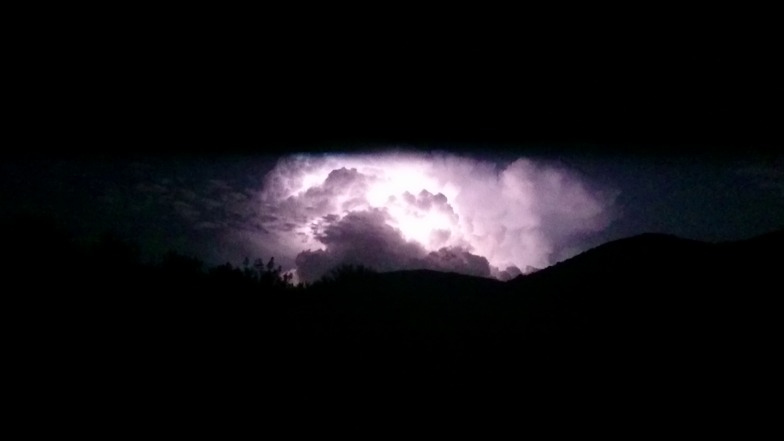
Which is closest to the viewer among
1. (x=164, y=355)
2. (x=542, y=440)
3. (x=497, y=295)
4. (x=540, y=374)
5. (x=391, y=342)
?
(x=542, y=440)

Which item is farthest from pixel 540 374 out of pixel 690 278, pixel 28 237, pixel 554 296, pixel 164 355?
pixel 28 237

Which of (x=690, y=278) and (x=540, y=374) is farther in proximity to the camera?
(x=690, y=278)

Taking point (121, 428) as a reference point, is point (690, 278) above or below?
above

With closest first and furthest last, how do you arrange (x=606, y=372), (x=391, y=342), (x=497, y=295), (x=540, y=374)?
(x=606, y=372) → (x=540, y=374) → (x=391, y=342) → (x=497, y=295)

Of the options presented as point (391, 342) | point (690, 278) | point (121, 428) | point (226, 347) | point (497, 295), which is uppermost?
point (690, 278)

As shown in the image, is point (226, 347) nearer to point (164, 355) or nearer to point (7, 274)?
point (164, 355)

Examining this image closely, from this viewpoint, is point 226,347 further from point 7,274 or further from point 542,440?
point 7,274
